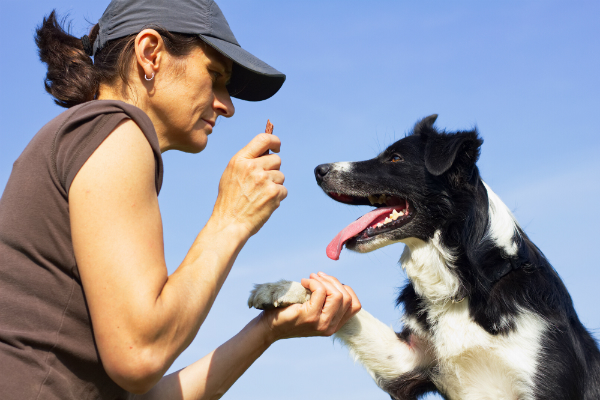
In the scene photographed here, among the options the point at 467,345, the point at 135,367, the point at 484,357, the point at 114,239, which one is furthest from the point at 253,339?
the point at 484,357

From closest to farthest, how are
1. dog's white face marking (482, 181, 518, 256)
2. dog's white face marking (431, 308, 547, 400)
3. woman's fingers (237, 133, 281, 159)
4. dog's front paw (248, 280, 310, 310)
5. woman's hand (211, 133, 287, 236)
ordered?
woman's hand (211, 133, 287, 236), woman's fingers (237, 133, 281, 159), dog's front paw (248, 280, 310, 310), dog's white face marking (431, 308, 547, 400), dog's white face marking (482, 181, 518, 256)

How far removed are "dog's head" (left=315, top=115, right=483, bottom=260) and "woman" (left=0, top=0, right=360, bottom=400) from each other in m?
2.01

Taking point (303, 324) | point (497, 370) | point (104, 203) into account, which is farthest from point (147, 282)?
point (497, 370)

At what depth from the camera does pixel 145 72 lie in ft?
6.59

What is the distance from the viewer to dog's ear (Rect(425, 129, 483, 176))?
3.71m

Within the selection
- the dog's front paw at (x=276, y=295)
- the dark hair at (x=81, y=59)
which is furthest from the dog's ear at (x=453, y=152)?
the dark hair at (x=81, y=59)

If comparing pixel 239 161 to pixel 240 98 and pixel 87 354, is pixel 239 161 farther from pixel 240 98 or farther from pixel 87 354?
pixel 240 98

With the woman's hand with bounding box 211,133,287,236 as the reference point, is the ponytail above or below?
above

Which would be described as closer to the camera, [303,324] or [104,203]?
[104,203]

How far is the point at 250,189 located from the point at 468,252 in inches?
91.0

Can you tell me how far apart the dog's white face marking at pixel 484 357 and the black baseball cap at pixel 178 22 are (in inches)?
86.6

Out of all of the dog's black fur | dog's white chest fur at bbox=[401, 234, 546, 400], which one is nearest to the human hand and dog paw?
dog's white chest fur at bbox=[401, 234, 546, 400]

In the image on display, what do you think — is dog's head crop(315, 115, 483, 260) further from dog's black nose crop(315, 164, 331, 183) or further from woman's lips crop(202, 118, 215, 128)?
woman's lips crop(202, 118, 215, 128)

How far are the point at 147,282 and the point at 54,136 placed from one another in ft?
1.77
